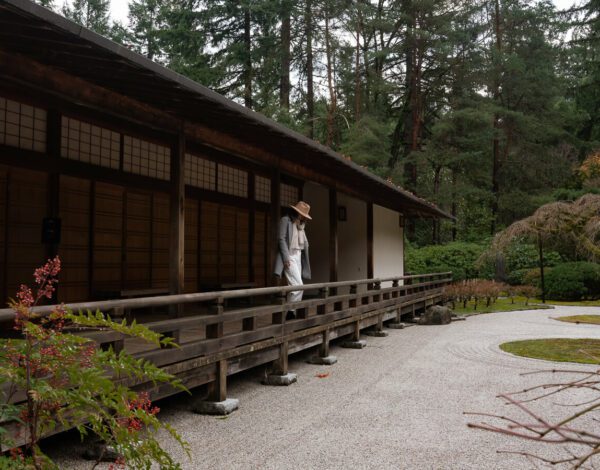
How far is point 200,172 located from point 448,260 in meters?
16.6

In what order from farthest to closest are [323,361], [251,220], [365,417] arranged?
[251,220] < [323,361] < [365,417]

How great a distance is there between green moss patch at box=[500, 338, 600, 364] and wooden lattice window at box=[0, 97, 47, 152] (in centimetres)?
804

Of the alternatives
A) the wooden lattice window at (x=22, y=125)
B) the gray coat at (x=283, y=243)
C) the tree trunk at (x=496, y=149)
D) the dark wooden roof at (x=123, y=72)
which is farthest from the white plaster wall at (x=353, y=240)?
the tree trunk at (x=496, y=149)

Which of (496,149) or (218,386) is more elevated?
(496,149)

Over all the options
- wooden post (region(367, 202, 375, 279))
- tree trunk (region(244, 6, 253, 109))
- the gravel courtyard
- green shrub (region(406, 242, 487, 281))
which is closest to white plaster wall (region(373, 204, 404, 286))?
wooden post (region(367, 202, 375, 279))

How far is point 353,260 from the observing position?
14586mm

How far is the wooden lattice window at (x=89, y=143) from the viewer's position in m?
7.21

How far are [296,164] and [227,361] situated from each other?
177 inches

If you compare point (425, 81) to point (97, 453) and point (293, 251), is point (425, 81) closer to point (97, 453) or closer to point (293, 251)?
point (293, 251)

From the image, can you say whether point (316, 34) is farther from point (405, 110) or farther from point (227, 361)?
point (227, 361)

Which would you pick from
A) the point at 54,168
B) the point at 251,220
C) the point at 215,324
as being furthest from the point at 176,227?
the point at 251,220

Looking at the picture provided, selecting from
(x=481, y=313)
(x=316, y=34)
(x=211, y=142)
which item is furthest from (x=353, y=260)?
(x=316, y=34)

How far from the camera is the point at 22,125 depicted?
21.5ft

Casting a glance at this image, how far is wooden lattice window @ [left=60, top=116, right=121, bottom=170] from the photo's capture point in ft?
23.6
